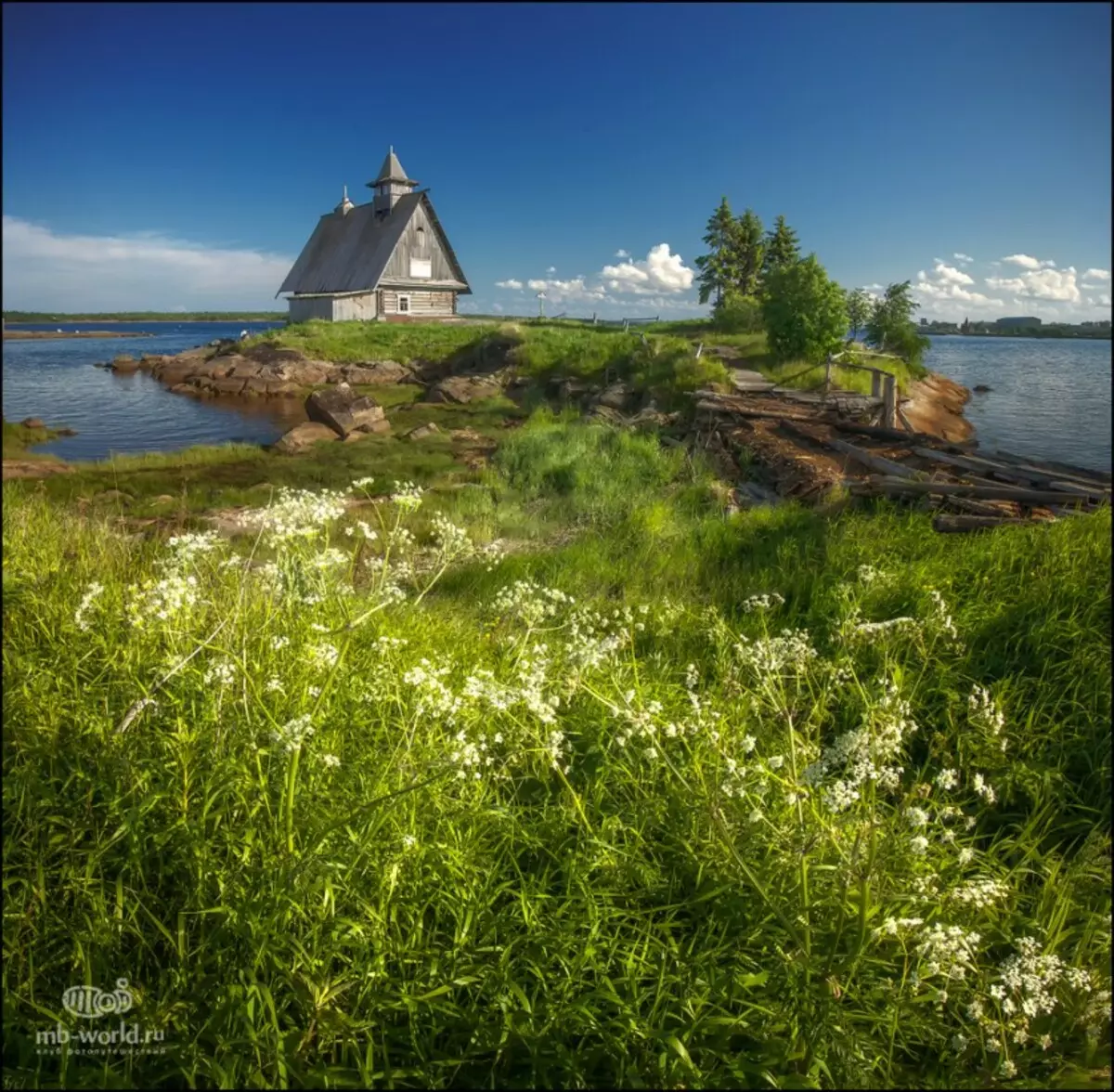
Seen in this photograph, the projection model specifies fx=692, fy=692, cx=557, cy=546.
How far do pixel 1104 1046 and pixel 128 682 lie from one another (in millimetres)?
4194

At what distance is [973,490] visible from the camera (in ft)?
26.7

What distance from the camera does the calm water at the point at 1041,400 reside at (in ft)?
48.7

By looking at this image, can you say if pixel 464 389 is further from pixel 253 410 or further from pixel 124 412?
pixel 124 412

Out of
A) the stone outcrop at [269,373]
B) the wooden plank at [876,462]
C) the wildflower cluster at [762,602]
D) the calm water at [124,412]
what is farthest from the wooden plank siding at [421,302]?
the wildflower cluster at [762,602]

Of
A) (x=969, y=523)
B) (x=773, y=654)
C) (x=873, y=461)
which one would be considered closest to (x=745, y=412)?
(x=873, y=461)

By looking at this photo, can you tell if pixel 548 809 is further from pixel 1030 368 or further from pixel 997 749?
pixel 1030 368

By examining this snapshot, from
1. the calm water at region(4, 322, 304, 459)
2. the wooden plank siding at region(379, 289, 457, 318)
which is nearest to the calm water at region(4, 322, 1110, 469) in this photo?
the calm water at region(4, 322, 304, 459)

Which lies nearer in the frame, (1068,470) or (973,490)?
(973,490)

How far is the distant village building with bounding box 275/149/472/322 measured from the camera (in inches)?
1468

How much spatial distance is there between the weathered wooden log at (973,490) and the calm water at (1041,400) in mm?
1564

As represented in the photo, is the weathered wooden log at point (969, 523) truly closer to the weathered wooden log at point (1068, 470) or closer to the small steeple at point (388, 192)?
the weathered wooden log at point (1068, 470)

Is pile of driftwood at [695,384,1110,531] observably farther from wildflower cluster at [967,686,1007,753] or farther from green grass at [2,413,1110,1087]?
wildflower cluster at [967,686,1007,753]

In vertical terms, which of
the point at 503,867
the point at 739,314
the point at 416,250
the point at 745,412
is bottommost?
the point at 503,867

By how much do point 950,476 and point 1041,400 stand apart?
18.7m
